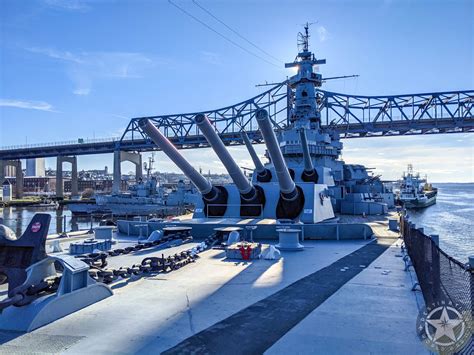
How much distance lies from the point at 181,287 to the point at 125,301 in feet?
2.45

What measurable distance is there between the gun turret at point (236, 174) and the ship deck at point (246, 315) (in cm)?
278

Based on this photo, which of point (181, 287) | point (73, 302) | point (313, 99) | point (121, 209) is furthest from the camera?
point (121, 209)

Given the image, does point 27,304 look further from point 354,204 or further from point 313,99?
point 313,99

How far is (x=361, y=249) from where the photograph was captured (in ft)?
25.2

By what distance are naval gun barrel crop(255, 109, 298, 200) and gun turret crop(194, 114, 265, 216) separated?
805 millimetres

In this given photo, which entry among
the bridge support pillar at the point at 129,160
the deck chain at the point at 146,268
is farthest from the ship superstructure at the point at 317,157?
the bridge support pillar at the point at 129,160

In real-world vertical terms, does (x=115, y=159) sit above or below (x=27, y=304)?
above

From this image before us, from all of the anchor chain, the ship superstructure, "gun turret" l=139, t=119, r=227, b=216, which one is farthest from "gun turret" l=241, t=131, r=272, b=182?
the anchor chain

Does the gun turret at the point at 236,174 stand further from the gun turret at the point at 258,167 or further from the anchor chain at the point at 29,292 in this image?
the anchor chain at the point at 29,292

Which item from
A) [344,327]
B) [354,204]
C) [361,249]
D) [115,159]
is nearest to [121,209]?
[115,159]

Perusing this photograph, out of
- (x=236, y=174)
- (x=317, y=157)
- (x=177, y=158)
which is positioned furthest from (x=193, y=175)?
(x=317, y=157)

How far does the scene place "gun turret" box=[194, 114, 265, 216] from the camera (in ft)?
25.4

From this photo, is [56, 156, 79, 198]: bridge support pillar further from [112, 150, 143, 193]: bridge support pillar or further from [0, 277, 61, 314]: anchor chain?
A: [0, 277, 61, 314]: anchor chain

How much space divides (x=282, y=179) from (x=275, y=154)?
938 millimetres
